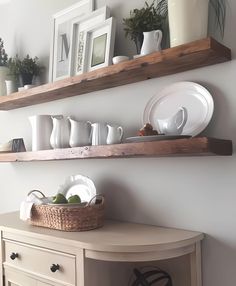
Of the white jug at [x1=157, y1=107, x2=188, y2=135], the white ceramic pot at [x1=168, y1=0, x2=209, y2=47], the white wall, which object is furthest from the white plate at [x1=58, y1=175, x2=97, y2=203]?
the white ceramic pot at [x1=168, y1=0, x2=209, y2=47]

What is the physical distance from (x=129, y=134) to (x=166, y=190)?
34 centimetres

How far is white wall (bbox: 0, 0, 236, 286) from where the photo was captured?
55.6 inches

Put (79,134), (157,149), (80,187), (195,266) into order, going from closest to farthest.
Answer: (157,149) → (195,266) → (79,134) → (80,187)

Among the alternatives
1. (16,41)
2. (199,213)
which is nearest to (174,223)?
(199,213)

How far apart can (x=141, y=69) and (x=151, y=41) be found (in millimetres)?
132

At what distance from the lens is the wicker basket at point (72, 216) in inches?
59.9

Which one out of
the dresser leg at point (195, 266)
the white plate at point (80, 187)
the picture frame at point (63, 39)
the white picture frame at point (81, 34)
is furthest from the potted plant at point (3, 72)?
the dresser leg at point (195, 266)

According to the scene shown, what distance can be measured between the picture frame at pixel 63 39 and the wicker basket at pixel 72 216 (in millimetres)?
788

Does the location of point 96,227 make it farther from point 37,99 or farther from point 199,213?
point 37,99

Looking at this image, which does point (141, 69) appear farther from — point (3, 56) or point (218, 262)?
point (3, 56)

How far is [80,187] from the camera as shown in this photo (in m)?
1.84

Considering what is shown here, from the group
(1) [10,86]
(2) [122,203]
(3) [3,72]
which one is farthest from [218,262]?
(3) [3,72]

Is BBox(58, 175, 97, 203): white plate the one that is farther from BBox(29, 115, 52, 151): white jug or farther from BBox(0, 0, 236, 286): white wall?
BBox(29, 115, 52, 151): white jug

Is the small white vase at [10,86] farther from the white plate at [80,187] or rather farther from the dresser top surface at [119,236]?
the dresser top surface at [119,236]
